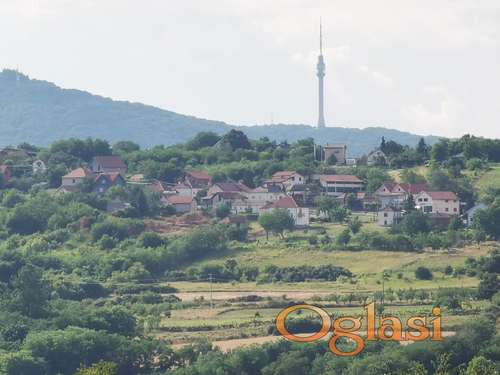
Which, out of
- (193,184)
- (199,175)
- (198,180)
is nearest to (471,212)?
(193,184)

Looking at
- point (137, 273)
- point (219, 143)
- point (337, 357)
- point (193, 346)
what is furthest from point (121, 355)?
point (219, 143)

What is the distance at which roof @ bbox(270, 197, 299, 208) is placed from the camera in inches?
3424

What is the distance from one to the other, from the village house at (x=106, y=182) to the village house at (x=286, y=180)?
7905mm

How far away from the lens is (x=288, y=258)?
77250 mm

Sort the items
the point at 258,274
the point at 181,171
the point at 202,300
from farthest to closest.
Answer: the point at 181,171, the point at 258,274, the point at 202,300

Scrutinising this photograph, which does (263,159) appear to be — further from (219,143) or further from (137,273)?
(137,273)

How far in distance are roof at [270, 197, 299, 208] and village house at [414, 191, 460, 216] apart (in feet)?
19.8

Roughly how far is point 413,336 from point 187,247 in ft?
75.7

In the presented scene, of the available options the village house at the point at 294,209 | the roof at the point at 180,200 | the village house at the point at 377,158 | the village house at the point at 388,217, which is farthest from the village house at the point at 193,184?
the village house at the point at 388,217

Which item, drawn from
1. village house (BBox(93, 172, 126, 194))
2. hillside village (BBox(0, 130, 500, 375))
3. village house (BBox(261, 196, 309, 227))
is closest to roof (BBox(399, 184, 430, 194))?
hillside village (BBox(0, 130, 500, 375))

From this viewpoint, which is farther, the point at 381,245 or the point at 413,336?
the point at 381,245

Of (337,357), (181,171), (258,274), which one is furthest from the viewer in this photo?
(181,171)

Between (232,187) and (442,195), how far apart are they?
12605 millimetres

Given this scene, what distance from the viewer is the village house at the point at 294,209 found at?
86.1 m
